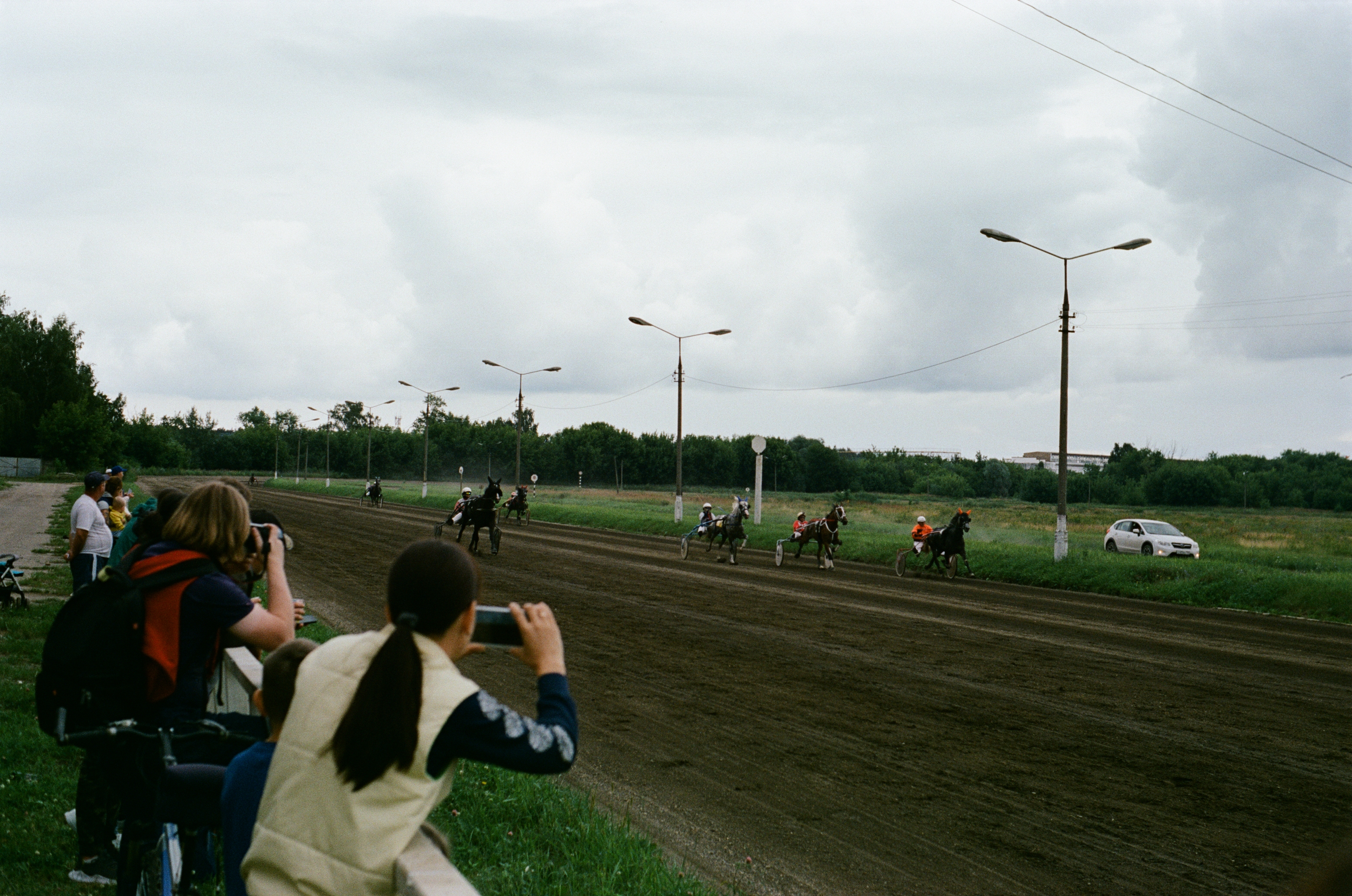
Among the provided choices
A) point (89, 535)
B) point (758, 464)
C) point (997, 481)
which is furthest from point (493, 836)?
point (997, 481)

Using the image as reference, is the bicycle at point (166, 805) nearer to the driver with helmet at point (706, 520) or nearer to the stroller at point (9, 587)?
the stroller at point (9, 587)

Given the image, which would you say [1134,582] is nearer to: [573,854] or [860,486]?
[573,854]

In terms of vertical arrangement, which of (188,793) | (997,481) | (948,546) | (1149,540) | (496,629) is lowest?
(1149,540)

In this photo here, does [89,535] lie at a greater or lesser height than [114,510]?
lesser

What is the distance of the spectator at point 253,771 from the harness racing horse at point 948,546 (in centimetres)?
1958

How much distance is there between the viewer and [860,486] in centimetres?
11912

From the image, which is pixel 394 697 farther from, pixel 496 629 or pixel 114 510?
pixel 114 510

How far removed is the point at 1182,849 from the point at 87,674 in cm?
516

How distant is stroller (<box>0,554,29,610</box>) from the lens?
12.0 m

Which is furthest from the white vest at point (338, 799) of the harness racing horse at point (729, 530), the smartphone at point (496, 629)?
the harness racing horse at point (729, 530)

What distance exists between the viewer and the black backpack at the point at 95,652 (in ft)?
10.5

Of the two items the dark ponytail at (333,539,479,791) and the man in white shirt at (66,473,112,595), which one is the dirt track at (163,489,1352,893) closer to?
the man in white shirt at (66,473,112,595)

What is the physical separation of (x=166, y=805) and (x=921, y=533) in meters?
20.9

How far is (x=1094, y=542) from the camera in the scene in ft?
118
